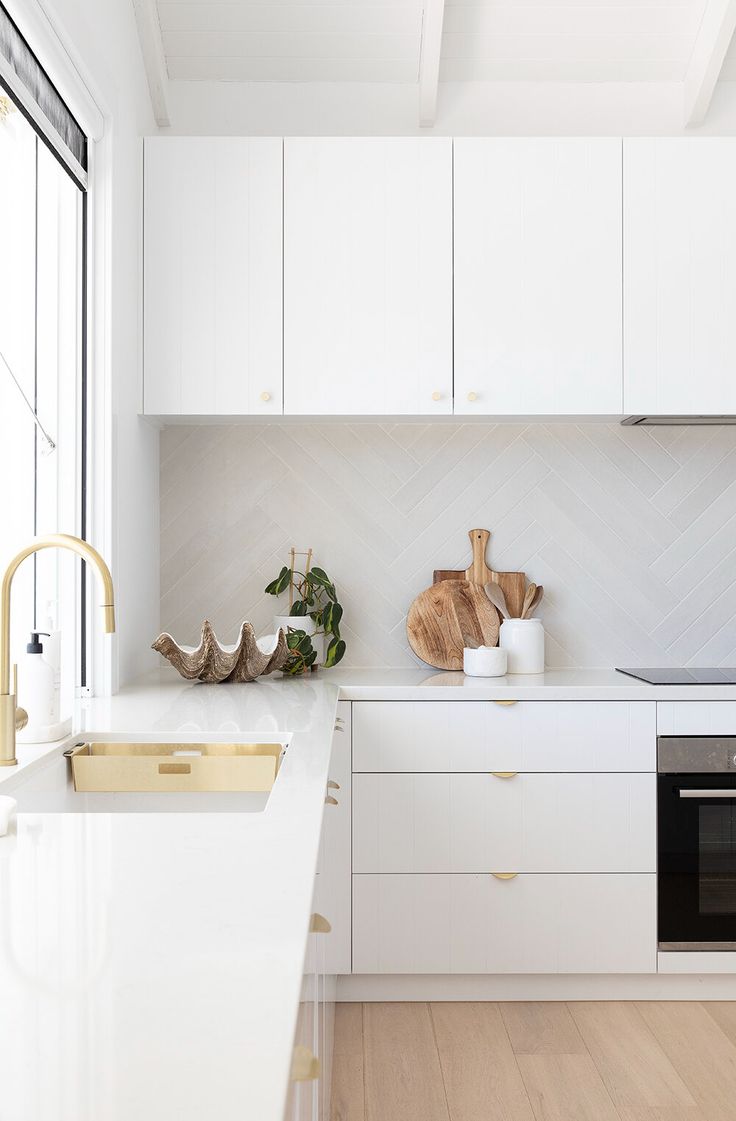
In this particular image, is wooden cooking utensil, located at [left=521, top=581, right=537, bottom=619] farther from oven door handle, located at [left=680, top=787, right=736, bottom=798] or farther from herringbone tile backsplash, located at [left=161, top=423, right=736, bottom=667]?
oven door handle, located at [left=680, top=787, right=736, bottom=798]

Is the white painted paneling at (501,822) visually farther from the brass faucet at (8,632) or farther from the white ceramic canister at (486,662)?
the brass faucet at (8,632)

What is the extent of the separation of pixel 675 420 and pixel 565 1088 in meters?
1.87

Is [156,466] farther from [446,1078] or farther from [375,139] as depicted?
[446,1078]

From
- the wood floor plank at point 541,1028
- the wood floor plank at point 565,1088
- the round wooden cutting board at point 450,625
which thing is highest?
the round wooden cutting board at point 450,625

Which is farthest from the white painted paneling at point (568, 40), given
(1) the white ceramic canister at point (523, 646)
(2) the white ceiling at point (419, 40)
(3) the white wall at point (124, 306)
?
(1) the white ceramic canister at point (523, 646)

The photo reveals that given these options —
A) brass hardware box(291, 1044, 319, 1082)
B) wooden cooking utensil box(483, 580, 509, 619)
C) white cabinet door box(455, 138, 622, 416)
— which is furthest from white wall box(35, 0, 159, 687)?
brass hardware box(291, 1044, 319, 1082)

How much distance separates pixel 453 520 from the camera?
302cm

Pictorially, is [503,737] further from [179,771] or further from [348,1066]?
[179,771]

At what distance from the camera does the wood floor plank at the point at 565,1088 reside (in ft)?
6.47

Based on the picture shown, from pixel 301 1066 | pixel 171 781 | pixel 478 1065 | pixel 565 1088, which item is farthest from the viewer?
pixel 478 1065

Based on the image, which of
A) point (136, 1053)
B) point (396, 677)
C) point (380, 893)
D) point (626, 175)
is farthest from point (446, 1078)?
point (626, 175)

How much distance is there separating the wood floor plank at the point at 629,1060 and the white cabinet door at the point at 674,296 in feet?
5.51

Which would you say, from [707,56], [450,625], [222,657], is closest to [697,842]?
[450,625]

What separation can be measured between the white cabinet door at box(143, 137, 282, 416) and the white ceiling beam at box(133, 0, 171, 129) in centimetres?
34
